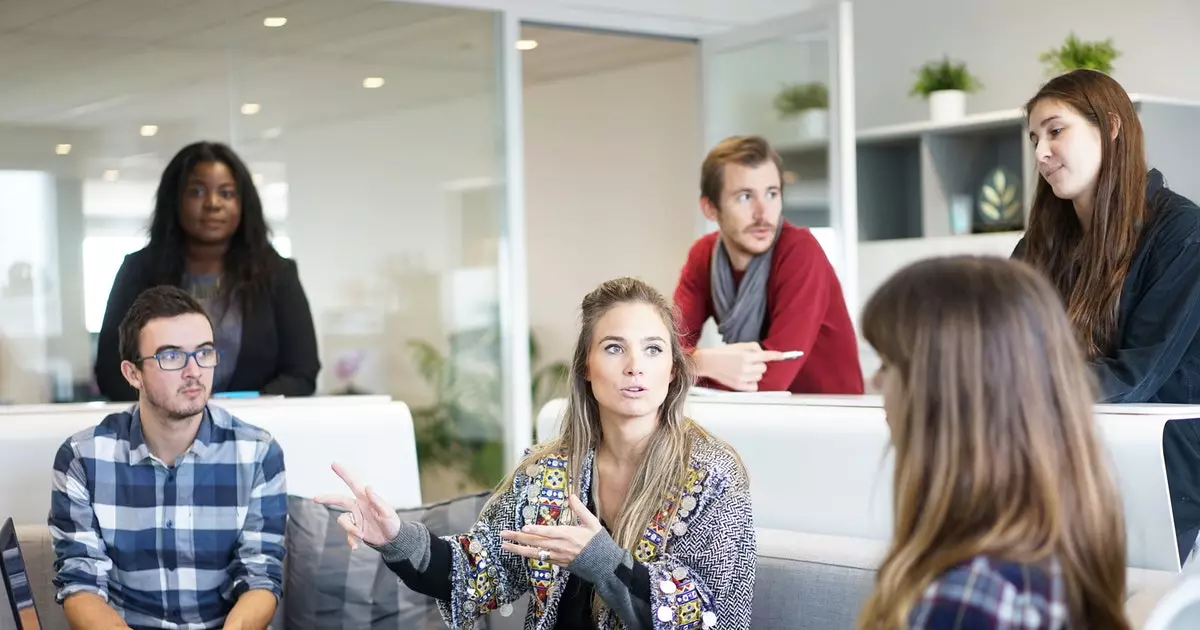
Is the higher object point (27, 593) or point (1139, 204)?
point (1139, 204)

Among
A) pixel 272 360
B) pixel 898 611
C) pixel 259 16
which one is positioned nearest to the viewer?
pixel 898 611

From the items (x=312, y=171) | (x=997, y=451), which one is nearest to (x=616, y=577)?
(x=997, y=451)

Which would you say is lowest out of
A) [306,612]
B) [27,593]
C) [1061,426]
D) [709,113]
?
[306,612]

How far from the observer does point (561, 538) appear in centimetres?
188

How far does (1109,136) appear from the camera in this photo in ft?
6.93

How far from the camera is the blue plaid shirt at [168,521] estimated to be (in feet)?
8.22

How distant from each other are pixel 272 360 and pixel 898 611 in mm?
2832

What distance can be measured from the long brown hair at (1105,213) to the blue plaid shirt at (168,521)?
60.8 inches

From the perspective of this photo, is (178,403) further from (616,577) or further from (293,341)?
(293,341)

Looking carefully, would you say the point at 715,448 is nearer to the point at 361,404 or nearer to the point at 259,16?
the point at 361,404

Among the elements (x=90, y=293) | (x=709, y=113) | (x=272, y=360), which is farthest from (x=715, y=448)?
(x=709, y=113)

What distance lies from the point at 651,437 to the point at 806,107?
11.1 ft

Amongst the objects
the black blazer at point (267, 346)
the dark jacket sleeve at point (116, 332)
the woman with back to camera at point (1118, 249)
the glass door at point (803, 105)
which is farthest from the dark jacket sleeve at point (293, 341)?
the woman with back to camera at point (1118, 249)

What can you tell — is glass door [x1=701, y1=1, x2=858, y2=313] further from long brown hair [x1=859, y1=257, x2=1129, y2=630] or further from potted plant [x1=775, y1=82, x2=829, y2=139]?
long brown hair [x1=859, y1=257, x2=1129, y2=630]
